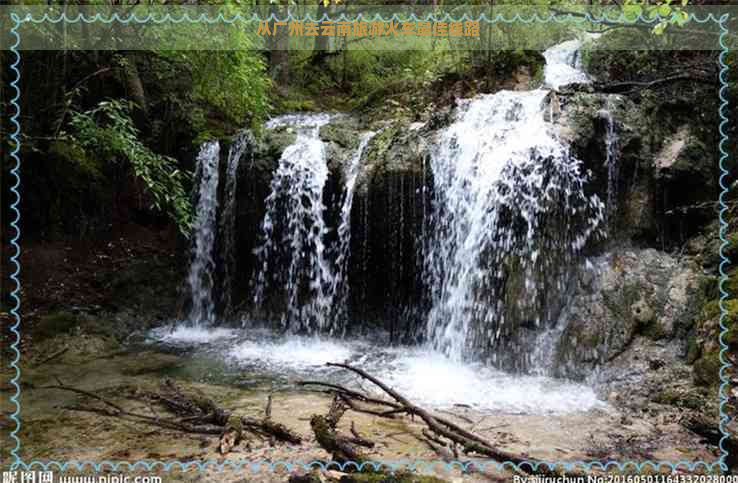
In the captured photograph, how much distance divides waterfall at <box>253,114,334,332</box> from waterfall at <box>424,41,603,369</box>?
1.98 m

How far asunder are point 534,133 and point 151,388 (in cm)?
616

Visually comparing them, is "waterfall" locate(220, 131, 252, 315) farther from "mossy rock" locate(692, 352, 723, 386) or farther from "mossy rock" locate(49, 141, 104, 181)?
"mossy rock" locate(692, 352, 723, 386)

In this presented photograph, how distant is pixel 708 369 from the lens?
4.79 m

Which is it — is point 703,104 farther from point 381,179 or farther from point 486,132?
point 381,179

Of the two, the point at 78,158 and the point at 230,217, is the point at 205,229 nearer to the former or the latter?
the point at 230,217

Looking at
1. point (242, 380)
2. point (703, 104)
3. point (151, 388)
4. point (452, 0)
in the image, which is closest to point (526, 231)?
point (703, 104)

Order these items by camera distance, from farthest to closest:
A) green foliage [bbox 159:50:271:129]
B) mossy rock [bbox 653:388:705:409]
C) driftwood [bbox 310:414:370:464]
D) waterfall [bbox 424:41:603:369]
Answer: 1. green foliage [bbox 159:50:271:129]
2. waterfall [bbox 424:41:603:369]
3. mossy rock [bbox 653:388:705:409]
4. driftwood [bbox 310:414:370:464]

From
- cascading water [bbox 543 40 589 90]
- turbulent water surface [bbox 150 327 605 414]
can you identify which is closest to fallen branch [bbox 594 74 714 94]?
cascading water [bbox 543 40 589 90]

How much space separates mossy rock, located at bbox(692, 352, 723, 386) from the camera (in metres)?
4.68

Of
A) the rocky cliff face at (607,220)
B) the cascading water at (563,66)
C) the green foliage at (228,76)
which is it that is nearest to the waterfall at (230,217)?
the rocky cliff face at (607,220)

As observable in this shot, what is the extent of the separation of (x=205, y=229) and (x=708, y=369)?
8129mm

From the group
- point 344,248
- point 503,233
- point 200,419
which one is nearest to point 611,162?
point 503,233

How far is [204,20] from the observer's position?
7.53 m

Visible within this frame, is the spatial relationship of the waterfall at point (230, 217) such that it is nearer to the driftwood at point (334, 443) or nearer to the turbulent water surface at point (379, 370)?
the turbulent water surface at point (379, 370)
